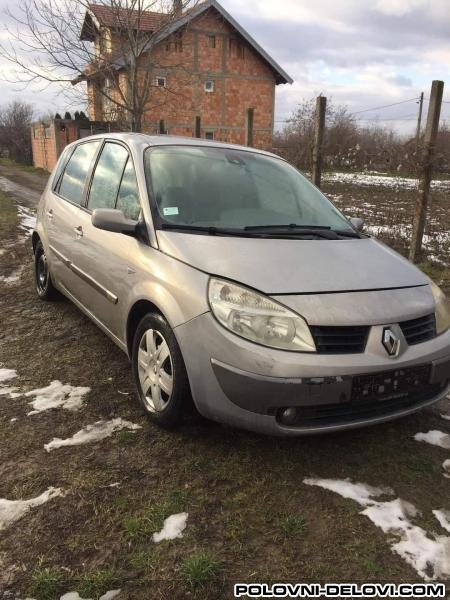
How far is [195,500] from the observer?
7.54 ft

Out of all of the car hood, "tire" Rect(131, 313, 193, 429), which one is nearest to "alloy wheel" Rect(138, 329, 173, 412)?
"tire" Rect(131, 313, 193, 429)

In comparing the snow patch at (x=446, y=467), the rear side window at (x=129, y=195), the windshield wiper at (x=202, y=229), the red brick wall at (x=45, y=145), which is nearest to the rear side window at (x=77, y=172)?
the rear side window at (x=129, y=195)

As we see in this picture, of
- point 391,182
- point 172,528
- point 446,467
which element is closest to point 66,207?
point 172,528

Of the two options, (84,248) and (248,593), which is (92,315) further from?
(248,593)

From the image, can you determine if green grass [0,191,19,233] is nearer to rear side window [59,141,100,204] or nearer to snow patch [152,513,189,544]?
rear side window [59,141,100,204]

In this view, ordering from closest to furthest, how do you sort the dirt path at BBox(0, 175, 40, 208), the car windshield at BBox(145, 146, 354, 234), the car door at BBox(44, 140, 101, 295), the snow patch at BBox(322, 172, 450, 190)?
the car windshield at BBox(145, 146, 354, 234), the car door at BBox(44, 140, 101, 295), the dirt path at BBox(0, 175, 40, 208), the snow patch at BBox(322, 172, 450, 190)

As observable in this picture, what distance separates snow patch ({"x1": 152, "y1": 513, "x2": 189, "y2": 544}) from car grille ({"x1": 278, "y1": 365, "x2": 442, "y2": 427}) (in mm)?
673

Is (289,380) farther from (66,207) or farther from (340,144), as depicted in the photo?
(340,144)

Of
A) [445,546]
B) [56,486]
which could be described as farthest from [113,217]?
[445,546]

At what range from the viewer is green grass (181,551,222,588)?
1856 millimetres

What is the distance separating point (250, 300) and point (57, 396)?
162 centimetres

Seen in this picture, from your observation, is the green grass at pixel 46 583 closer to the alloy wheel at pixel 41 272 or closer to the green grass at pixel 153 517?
the green grass at pixel 153 517

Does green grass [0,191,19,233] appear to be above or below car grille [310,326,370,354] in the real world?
below

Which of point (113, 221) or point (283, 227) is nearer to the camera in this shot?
point (113, 221)
